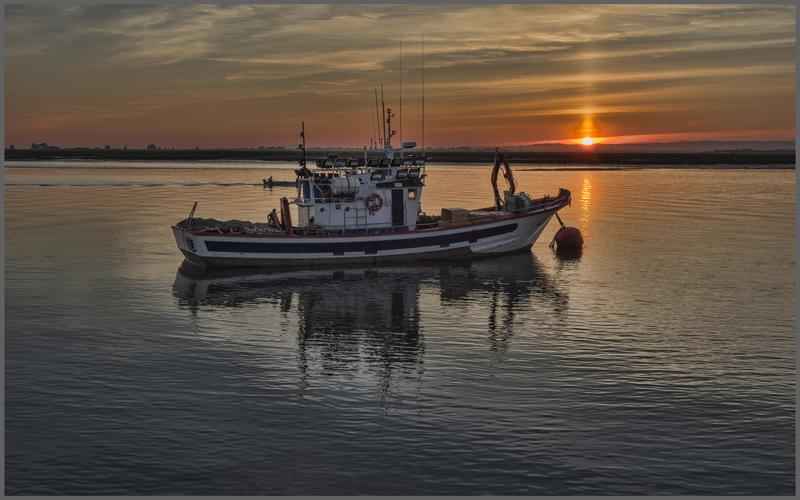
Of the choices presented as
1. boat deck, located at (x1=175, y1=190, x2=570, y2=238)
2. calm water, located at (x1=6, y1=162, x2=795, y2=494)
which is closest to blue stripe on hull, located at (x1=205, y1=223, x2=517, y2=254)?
boat deck, located at (x1=175, y1=190, x2=570, y2=238)

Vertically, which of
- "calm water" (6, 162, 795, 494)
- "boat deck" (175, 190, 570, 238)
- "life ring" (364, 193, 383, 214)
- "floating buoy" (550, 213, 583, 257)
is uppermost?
"life ring" (364, 193, 383, 214)

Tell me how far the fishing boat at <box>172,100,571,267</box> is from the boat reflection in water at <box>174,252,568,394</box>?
2.50 feet

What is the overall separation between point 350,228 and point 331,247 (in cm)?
183

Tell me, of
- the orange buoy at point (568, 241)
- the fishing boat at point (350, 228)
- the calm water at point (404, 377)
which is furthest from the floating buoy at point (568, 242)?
the fishing boat at point (350, 228)

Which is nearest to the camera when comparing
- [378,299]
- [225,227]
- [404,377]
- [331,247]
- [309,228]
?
[404,377]

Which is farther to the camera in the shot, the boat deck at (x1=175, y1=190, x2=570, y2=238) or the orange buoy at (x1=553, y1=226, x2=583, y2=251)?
the orange buoy at (x1=553, y1=226, x2=583, y2=251)

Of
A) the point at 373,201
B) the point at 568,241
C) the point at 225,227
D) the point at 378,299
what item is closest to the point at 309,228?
the point at 373,201

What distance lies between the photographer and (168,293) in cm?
3712

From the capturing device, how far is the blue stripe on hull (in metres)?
42.8

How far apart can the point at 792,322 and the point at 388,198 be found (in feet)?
66.7

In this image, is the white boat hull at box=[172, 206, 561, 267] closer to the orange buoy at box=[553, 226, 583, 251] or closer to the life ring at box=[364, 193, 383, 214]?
the life ring at box=[364, 193, 383, 214]

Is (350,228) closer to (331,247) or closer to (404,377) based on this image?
(331,247)

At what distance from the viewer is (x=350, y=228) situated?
44.9 m

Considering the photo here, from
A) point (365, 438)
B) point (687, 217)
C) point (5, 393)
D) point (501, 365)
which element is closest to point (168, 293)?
point (5, 393)
